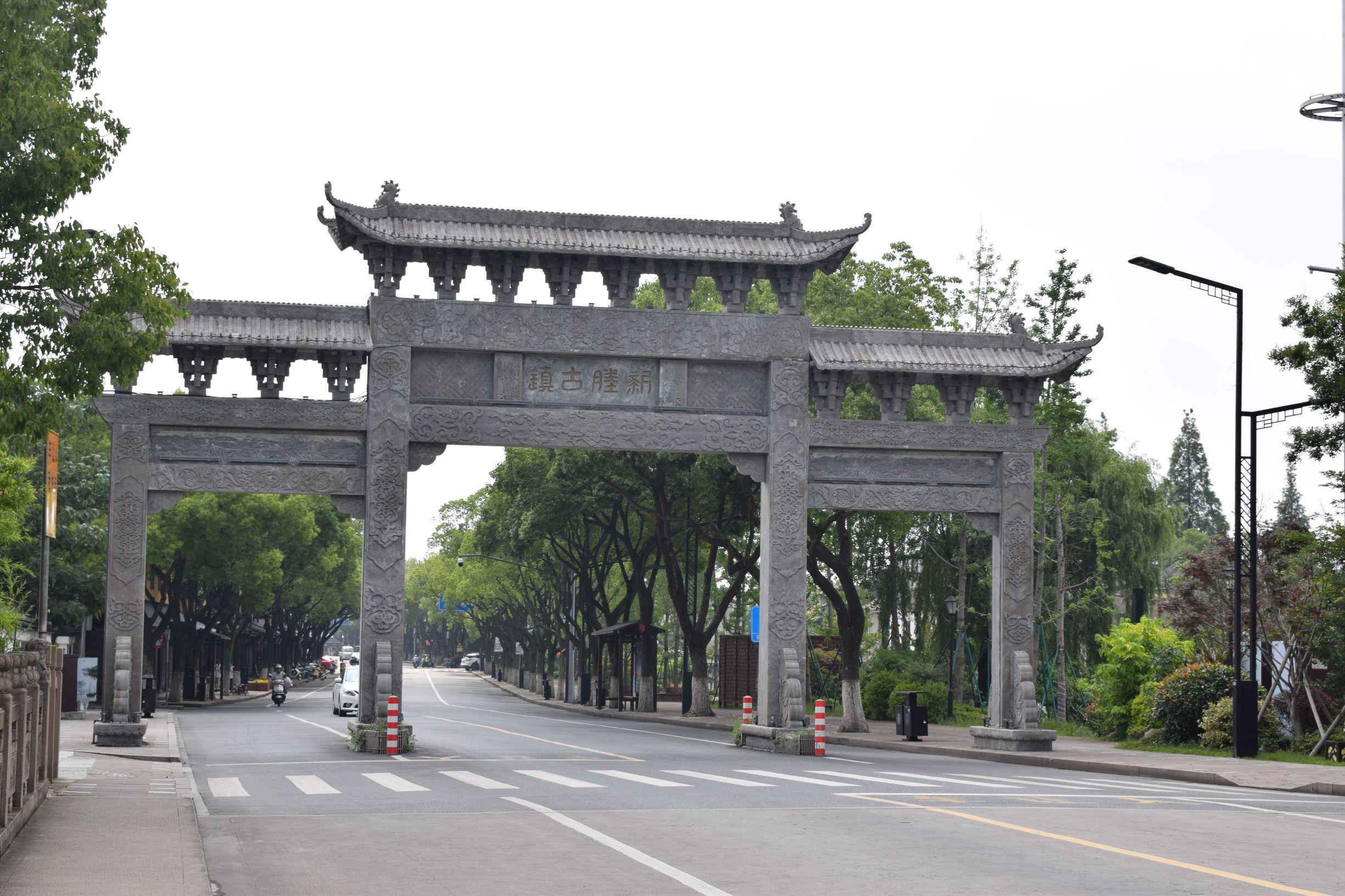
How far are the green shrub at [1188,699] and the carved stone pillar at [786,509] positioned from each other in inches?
308

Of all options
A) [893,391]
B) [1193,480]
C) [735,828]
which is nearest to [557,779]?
[735,828]

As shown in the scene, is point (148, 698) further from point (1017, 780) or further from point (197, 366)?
point (1017, 780)

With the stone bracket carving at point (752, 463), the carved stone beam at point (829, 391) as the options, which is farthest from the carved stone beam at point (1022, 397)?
the stone bracket carving at point (752, 463)

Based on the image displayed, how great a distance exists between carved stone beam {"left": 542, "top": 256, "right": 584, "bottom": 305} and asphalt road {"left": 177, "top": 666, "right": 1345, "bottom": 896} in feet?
28.6

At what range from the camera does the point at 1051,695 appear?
40312 mm

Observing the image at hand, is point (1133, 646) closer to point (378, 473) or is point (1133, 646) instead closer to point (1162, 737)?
point (1162, 737)

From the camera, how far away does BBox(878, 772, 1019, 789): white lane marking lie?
62.0 ft

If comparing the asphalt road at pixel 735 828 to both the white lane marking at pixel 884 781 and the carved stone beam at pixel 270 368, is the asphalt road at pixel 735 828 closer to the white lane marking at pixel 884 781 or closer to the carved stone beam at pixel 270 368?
the white lane marking at pixel 884 781

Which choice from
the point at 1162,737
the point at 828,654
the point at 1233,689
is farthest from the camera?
the point at 828,654

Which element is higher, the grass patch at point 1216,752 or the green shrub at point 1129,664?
the green shrub at point 1129,664

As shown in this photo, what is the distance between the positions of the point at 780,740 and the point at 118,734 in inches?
466

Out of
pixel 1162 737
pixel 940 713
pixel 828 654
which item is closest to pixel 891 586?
pixel 940 713

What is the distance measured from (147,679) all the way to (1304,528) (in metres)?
26.4

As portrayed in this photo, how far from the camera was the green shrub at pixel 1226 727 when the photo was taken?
2773cm
